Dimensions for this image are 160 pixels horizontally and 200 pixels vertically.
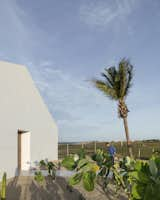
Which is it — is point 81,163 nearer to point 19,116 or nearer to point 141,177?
point 141,177

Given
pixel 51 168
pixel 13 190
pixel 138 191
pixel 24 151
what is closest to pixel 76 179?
pixel 138 191

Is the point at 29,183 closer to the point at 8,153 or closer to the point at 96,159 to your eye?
the point at 8,153

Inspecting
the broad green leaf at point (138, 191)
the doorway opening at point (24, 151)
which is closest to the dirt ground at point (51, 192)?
the doorway opening at point (24, 151)

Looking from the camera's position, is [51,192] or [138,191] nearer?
[138,191]

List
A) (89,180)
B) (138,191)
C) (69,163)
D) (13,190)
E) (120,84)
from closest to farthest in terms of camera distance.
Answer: (138,191)
(89,180)
(69,163)
(13,190)
(120,84)

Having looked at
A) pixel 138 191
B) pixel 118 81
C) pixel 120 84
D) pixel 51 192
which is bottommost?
pixel 51 192

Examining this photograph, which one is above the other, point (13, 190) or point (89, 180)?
point (89, 180)

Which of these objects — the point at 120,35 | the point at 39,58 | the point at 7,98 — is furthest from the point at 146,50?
the point at 7,98

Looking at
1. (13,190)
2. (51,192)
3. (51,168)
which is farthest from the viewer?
(51,168)

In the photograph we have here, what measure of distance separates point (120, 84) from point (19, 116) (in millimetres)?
6144

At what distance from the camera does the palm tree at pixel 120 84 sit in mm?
16250

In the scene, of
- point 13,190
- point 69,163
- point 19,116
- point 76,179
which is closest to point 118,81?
point 19,116

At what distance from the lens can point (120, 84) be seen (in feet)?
53.3

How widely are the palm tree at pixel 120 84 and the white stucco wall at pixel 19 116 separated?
352 cm
